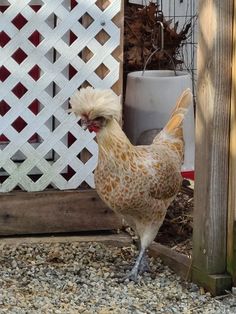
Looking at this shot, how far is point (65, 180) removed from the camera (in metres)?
5.00

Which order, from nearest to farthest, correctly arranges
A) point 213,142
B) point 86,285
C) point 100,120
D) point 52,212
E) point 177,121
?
point 213,142 < point 100,120 < point 86,285 < point 177,121 < point 52,212

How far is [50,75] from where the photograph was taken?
15.9 ft

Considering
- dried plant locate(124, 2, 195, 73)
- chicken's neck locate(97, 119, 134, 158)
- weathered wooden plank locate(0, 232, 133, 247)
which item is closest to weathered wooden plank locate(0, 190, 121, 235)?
weathered wooden plank locate(0, 232, 133, 247)

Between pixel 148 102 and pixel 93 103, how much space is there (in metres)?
1.64

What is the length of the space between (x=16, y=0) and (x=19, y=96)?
2.01 ft

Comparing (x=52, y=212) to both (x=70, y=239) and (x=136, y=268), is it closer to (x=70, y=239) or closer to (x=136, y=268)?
(x=70, y=239)

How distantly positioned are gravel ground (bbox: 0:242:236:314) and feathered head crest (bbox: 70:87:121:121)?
2.85 feet

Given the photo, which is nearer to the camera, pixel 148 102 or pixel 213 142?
pixel 213 142

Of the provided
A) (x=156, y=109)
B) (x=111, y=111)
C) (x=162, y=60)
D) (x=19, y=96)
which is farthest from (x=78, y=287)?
(x=162, y=60)

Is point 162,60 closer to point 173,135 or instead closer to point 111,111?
point 173,135

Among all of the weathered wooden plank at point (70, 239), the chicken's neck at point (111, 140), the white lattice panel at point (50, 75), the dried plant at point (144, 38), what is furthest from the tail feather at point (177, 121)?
the dried plant at point (144, 38)

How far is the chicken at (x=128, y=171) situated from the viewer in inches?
159

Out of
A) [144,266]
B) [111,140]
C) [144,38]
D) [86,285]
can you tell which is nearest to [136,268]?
[144,266]

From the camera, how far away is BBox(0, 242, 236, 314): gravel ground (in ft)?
12.9
